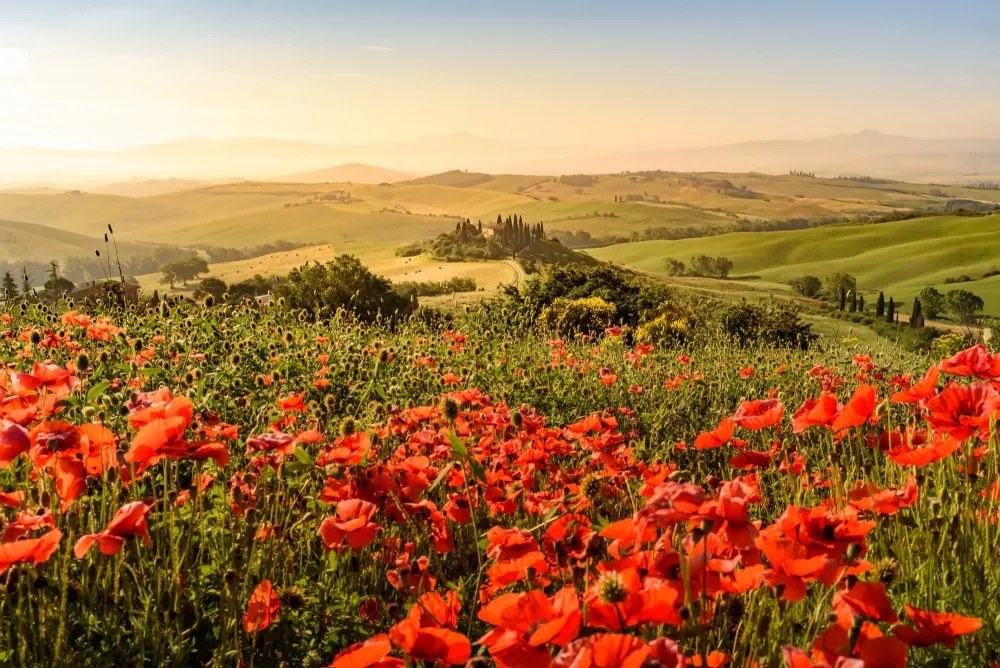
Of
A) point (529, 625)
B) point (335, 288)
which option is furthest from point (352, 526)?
point (335, 288)

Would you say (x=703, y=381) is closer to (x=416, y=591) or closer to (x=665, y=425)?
(x=665, y=425)

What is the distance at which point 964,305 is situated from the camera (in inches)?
1233

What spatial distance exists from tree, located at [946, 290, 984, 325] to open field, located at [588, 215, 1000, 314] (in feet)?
12.7

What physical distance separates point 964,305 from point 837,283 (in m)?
17.3

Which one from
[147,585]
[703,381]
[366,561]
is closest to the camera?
[147,585]

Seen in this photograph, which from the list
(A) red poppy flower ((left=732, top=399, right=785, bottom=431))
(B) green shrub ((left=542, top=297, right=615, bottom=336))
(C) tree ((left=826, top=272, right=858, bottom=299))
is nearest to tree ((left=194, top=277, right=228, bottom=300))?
(B) green shrub ((left=542, top=297, right=615, bottom=336))

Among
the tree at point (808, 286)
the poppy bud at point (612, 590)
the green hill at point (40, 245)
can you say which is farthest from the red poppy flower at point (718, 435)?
the green hill at point (40, 245)

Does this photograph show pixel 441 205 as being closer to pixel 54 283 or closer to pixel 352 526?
pixel 54 283

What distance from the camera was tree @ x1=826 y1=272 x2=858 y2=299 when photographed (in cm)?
4566

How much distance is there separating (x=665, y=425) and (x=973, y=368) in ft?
14.2

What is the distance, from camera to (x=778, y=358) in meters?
10.7

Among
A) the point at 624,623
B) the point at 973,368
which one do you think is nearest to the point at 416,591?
the point at 624,623

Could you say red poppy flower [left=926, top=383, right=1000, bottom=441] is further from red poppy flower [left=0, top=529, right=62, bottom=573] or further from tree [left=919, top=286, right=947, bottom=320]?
tree [left=919, top=286, right=947, bottom=320]

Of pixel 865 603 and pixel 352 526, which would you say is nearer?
pixel 865 603
